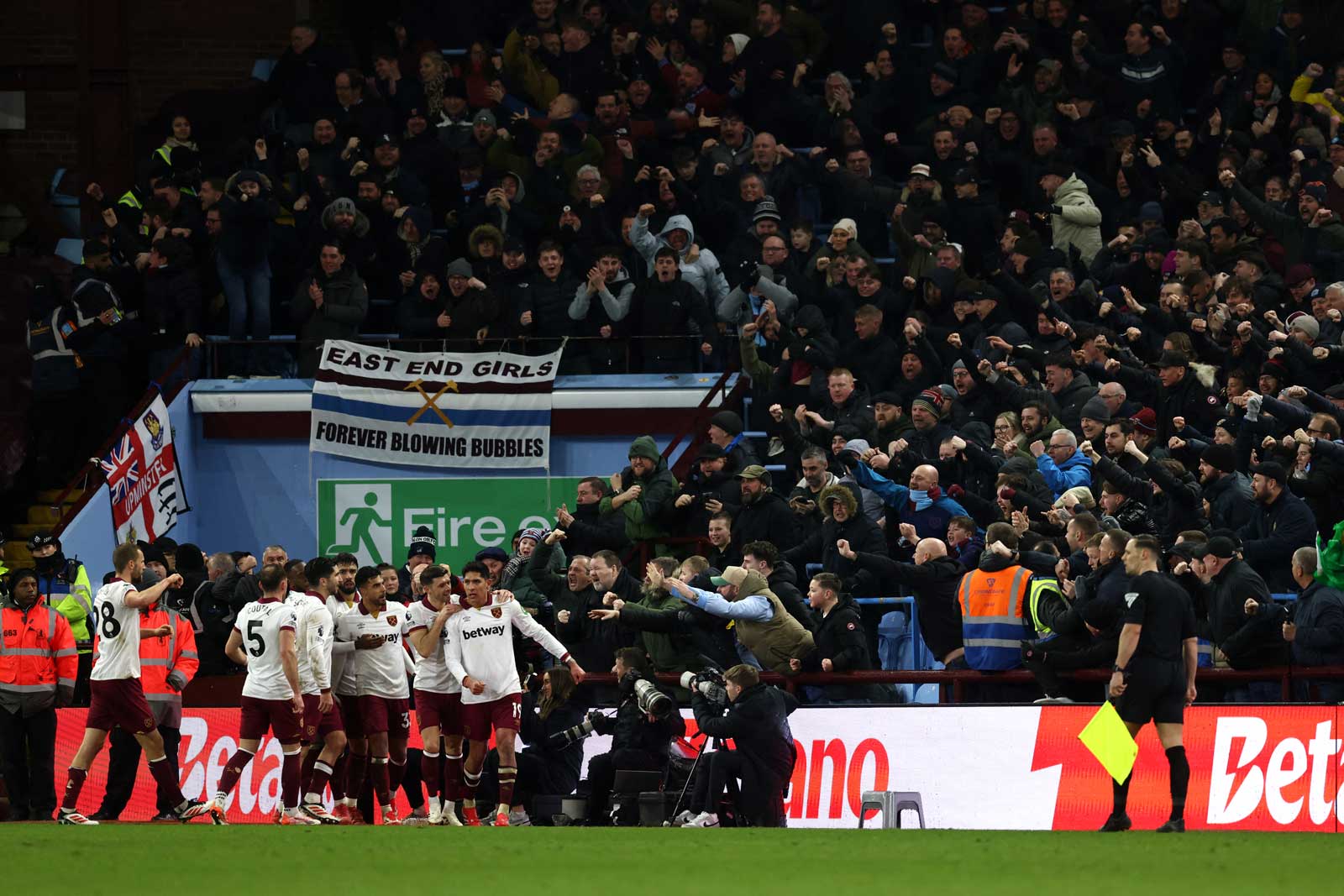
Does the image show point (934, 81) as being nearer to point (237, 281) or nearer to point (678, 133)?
point (678, 133)

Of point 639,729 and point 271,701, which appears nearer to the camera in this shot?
point 639,729

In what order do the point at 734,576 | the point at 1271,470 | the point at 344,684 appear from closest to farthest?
the point at 1271,470 < the point at 734,576 < the point at 344,684

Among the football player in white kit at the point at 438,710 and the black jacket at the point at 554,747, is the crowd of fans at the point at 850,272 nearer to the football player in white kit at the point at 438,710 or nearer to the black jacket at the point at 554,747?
the black jacket at the point at 554,747

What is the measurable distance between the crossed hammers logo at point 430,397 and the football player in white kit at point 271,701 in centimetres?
672

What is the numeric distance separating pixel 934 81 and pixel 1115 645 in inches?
370

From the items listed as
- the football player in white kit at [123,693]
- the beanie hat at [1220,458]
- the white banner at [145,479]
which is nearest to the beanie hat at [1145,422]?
the beanie hat at [1220,458]

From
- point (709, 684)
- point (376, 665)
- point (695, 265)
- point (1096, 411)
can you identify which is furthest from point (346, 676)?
point (695, 265)

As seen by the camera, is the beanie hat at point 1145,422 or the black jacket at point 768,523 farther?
the black jacket at point 768,523

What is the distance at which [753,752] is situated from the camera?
1441cm

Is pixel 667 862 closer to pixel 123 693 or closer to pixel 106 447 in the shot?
pixel 123 693

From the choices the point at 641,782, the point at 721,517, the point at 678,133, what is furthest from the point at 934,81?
the point at 641,782

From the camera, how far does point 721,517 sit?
17.0 metres

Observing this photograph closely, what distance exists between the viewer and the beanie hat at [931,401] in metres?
17.5

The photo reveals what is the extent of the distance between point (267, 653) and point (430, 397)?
23.1 ft
